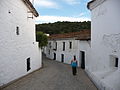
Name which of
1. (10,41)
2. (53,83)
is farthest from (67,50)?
(10,41)

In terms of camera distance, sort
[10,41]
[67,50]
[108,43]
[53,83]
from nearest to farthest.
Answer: [108,43], [10,41], [53,83], [67,50]

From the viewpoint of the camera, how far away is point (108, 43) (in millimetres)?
6914

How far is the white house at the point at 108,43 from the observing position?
5750 mm

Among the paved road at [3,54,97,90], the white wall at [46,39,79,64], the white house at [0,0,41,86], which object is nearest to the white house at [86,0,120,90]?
the paved road at [3,54,97,90]

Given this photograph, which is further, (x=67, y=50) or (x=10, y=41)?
(x=67, y=50)

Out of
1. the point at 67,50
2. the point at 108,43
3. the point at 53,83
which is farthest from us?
the point at 67,50

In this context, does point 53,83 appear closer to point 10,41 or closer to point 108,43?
point 10,41

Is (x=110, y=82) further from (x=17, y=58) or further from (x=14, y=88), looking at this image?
(x=17, y=58)

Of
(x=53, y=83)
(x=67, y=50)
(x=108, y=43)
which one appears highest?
(x=108, y=43)

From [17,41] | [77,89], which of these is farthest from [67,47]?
[77,89]

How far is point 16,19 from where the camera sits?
28.2 feet

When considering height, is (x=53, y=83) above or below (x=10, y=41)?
below

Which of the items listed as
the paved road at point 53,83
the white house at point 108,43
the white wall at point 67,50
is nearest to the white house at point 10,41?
the paved road at point 53,83

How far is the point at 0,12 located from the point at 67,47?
19.6 m
